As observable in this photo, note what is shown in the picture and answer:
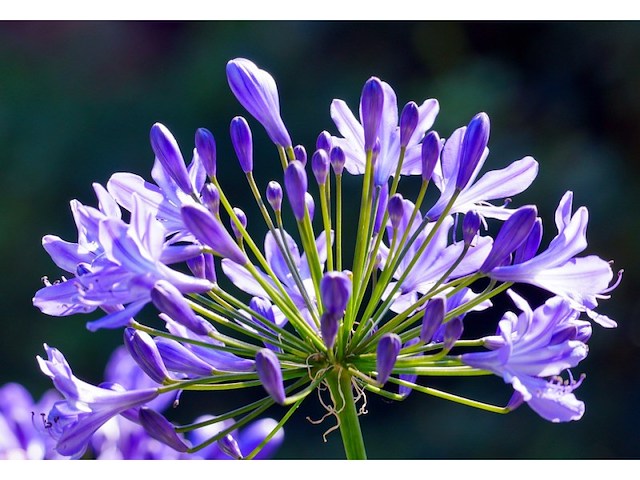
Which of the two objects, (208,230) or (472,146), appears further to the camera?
(472,146)

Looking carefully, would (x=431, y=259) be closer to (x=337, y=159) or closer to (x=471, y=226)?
(x=471, y=226)

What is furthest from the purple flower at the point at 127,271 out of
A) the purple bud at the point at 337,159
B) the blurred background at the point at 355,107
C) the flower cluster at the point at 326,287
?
the blurred background at the point at 355,107

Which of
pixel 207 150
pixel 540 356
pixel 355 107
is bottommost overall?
pixel 540 356

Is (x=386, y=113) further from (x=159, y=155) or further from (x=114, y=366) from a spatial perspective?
(x=114, y=366)

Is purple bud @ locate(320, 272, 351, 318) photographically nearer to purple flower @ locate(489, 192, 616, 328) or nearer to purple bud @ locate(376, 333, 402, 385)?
purple bud @ locate(376, 333, 402, 385)

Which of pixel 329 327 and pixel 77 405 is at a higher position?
pixel 329 327

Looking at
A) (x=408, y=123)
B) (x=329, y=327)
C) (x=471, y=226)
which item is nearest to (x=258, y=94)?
(x=408, y=123)

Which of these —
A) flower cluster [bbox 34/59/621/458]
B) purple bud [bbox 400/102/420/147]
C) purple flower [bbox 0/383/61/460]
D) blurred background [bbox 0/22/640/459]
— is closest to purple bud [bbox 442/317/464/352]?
flower cluster [bbox 34/59/621/458]
